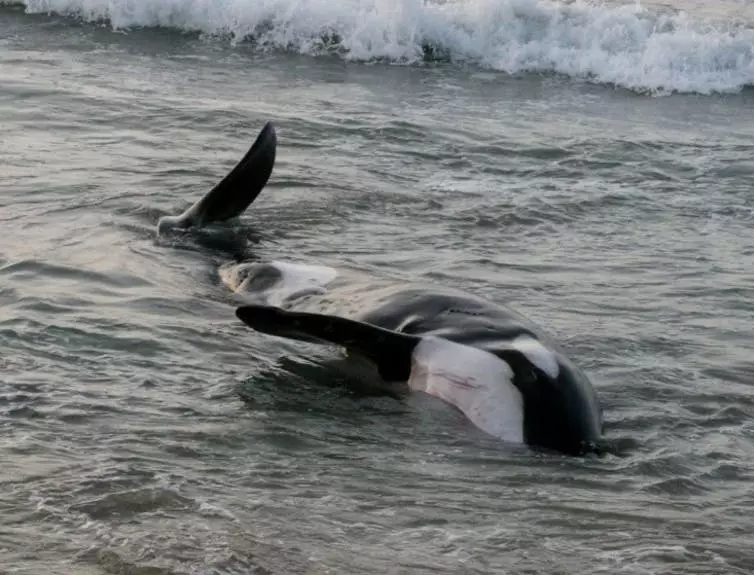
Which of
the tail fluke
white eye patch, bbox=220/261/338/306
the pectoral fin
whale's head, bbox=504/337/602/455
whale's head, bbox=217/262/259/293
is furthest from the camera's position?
the tail fluke

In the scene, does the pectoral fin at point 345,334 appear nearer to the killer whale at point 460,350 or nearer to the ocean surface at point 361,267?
the killer whale at point 460,350

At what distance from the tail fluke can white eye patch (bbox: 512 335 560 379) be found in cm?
304

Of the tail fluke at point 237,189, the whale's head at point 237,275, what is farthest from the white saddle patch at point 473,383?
the tail fluke at point 237,189

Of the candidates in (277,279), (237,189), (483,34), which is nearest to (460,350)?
(277,279)

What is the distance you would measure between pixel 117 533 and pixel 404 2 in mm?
16154

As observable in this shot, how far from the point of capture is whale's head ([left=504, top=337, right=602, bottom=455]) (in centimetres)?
588

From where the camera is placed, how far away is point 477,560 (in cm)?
480

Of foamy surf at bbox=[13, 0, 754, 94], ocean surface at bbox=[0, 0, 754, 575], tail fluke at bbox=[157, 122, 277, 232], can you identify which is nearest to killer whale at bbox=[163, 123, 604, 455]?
ocean surface at bbox=[0, 0, 754, 575]

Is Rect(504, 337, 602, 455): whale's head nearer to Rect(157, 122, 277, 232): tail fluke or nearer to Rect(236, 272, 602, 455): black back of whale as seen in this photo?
Rect(236, 272, 602, 455): black back of whale

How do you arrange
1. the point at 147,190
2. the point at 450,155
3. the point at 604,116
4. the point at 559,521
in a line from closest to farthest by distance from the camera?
the point at 559,521 < the point at 147,190 < the point at 450,155 < the point at 604,116

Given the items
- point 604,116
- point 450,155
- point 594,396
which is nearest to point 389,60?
point 604,116

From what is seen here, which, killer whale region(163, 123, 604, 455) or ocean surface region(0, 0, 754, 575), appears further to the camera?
killer whale region(163, 123, 604, 455)

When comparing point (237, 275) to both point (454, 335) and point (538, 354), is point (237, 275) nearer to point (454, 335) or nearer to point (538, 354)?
point (454, 335)

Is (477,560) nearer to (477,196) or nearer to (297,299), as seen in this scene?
(297,299)
